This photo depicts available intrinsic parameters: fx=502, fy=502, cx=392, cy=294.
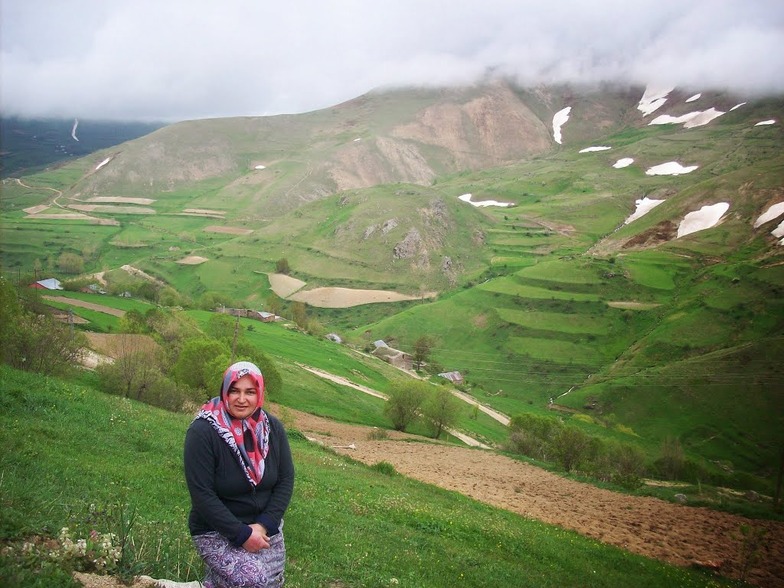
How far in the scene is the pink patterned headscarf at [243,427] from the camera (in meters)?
5.86

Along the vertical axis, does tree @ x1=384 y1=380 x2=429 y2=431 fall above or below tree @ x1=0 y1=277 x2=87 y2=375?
below

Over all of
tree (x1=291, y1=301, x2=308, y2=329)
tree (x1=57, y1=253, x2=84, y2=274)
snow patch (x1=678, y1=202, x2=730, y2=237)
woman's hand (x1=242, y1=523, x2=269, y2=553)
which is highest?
snow patch (x1=678, y1=202, x2=730, y2=237)

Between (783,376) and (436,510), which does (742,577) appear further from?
(783,376)

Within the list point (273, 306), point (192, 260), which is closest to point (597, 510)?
point (273, 306)

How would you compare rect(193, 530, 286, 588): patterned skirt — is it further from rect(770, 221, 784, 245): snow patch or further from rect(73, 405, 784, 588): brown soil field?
rect(770, 221, 784, 245): snow patch

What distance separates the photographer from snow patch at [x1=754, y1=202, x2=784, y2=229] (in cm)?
14338

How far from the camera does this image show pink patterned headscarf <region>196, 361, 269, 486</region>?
19.2ft

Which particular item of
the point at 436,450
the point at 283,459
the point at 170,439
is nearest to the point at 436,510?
the point at 170,439

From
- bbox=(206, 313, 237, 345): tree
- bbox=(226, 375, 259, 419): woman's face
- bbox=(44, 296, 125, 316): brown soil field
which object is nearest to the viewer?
bbox=(226, 375, 259, 419): woman's face

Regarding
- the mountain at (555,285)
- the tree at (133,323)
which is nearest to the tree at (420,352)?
the mountain at (555,285)

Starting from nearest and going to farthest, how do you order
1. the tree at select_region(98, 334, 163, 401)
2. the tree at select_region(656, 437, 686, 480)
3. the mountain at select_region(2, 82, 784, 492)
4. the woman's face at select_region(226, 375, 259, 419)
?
1. the woman's face at select_region(226, 375, 259, 419)
2. the tree at select_region(98, 334, 163, 401)
3. the tree at select_region(656, 437, 686, 480)
4. the mountain at select_region(2, 82, 784, 492)

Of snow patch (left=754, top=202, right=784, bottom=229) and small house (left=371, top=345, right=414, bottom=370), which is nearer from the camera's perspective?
small house (left=371, top=345, right=414, bottom=370)

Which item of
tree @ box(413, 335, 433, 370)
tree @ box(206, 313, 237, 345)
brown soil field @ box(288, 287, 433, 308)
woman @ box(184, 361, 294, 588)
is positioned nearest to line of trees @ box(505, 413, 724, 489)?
tree @ box(206, 313, 237, 345)

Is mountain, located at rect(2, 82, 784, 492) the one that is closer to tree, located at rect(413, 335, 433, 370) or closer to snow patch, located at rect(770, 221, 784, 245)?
snow patch, located at rect(770, 221, 784, 245)
